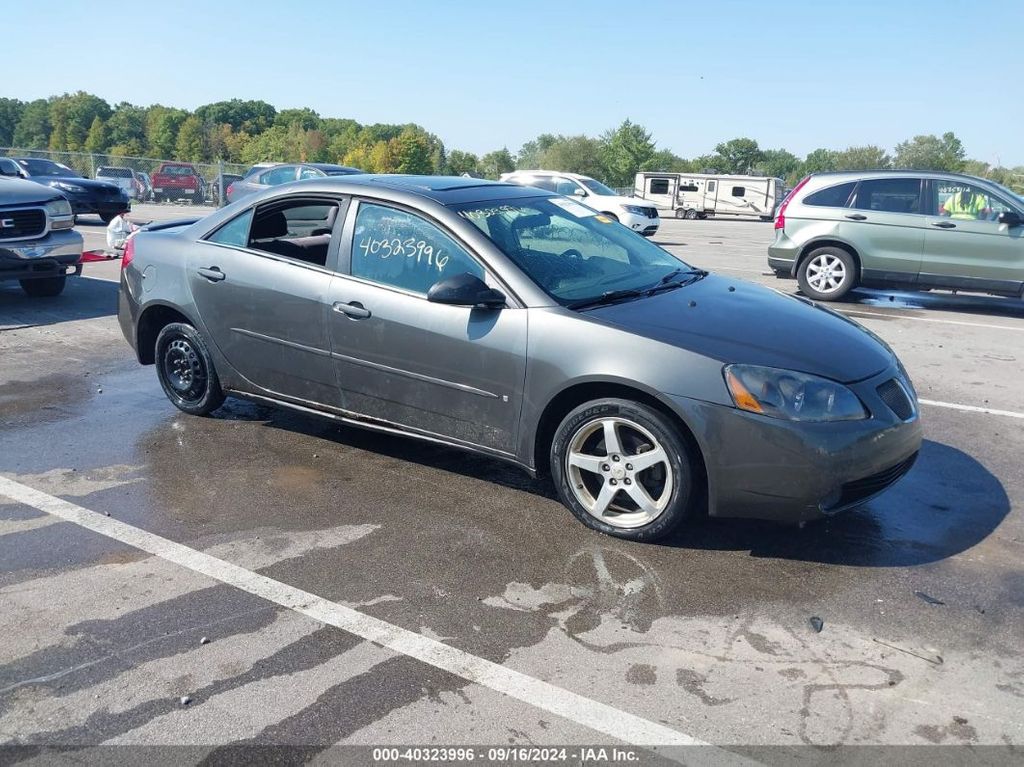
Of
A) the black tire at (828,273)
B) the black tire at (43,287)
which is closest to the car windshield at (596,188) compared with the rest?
the black tire at (828,273)

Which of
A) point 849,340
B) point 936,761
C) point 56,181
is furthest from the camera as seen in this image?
point 56,181

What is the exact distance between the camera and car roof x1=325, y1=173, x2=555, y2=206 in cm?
498

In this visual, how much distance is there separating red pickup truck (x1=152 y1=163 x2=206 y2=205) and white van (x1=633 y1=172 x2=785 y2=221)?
25.3 m

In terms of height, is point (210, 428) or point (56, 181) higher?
point (56, 181)

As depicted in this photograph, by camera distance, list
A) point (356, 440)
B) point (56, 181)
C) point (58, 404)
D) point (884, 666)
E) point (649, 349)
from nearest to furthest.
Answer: point (884, 666) → point (649, 349) → point (356, 440) → point (58, 404) → point (56, 181)

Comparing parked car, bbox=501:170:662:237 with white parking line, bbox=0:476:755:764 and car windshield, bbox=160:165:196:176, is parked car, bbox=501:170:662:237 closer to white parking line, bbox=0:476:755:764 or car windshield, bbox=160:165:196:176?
car windshield, bbox=160:165:196:176

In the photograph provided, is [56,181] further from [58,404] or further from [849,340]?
[849,340]

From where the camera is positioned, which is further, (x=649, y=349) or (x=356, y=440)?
(x=356, y=440)

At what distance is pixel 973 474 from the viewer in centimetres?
520

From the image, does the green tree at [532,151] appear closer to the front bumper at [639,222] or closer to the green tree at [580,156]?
the green tree at [580,156]

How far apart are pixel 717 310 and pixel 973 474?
199cm

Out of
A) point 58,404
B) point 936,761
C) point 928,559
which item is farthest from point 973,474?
point 58,404

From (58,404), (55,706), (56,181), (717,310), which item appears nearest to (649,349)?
(717,310)

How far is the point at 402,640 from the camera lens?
3342 mm
